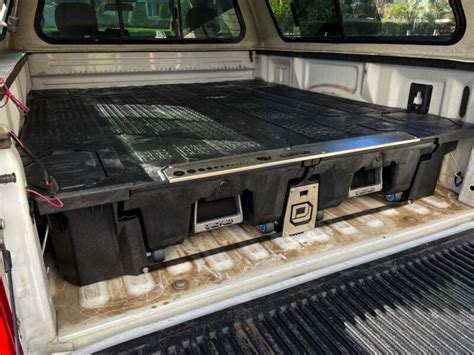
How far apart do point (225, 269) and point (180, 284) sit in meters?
0.19

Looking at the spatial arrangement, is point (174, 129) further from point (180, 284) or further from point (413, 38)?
point (413, 38)

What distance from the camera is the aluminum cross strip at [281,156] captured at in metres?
1.39

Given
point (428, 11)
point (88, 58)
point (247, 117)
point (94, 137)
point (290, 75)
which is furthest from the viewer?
point (290, 75)

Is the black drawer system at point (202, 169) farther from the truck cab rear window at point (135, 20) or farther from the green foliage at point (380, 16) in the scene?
the truck cab rear window at point (135, 20)

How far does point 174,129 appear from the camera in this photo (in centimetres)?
209

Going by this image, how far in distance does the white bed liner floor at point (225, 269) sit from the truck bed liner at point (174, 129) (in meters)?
0.37

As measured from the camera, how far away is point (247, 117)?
2428mm

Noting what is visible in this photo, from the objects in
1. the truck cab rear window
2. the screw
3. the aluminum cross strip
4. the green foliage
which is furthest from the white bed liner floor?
the truck cab rear window

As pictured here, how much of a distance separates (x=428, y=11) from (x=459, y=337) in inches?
73.3

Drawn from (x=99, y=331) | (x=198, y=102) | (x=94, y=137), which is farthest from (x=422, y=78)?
(x=99, y=331)

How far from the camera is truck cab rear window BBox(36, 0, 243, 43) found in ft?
11.1

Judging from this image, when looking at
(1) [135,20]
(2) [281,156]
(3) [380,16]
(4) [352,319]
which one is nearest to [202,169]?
(2) [281,156]

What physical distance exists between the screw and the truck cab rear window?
2.88 metres

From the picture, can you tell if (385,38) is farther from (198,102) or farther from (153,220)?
(153,220)
